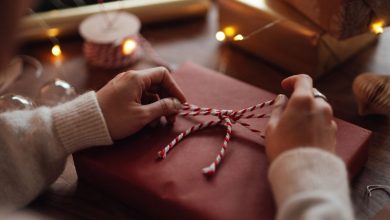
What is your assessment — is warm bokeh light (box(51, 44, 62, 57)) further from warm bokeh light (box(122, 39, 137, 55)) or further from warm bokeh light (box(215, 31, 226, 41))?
warm bokeh light (box(215, 31, 226, 41))

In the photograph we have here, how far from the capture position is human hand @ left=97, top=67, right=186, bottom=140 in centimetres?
69

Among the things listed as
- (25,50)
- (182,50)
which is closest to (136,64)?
(182,50)

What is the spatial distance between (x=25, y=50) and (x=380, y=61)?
2.43ft

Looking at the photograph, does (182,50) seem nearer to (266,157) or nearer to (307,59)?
(307,59)

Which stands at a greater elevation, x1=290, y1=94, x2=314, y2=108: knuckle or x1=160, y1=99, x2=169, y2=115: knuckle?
x1=290, y1=94, x2=314, y2=108: knuckle

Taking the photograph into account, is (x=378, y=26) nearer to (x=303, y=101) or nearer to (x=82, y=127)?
(x=303, y=101)

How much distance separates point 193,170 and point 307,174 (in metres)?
0.18

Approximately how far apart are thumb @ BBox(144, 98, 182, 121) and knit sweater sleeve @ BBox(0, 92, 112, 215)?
73 mm

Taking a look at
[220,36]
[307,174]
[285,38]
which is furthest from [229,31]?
[307,174]

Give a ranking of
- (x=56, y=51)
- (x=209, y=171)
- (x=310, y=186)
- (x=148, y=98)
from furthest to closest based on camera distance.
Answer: (x=56, y=51) → (x=148, y=98) → (x=209, y=171) → (x=310, y=186)

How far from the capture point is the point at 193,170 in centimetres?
66

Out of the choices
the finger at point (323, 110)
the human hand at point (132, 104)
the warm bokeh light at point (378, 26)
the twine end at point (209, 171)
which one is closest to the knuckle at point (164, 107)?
the human hand at point (132, 104)

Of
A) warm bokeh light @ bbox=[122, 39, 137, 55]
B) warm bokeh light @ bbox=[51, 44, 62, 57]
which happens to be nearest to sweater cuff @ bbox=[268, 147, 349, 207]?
warm bokeh light @ bbox=[122, 39, 137, 55]

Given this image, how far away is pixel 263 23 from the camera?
2.93 ft
